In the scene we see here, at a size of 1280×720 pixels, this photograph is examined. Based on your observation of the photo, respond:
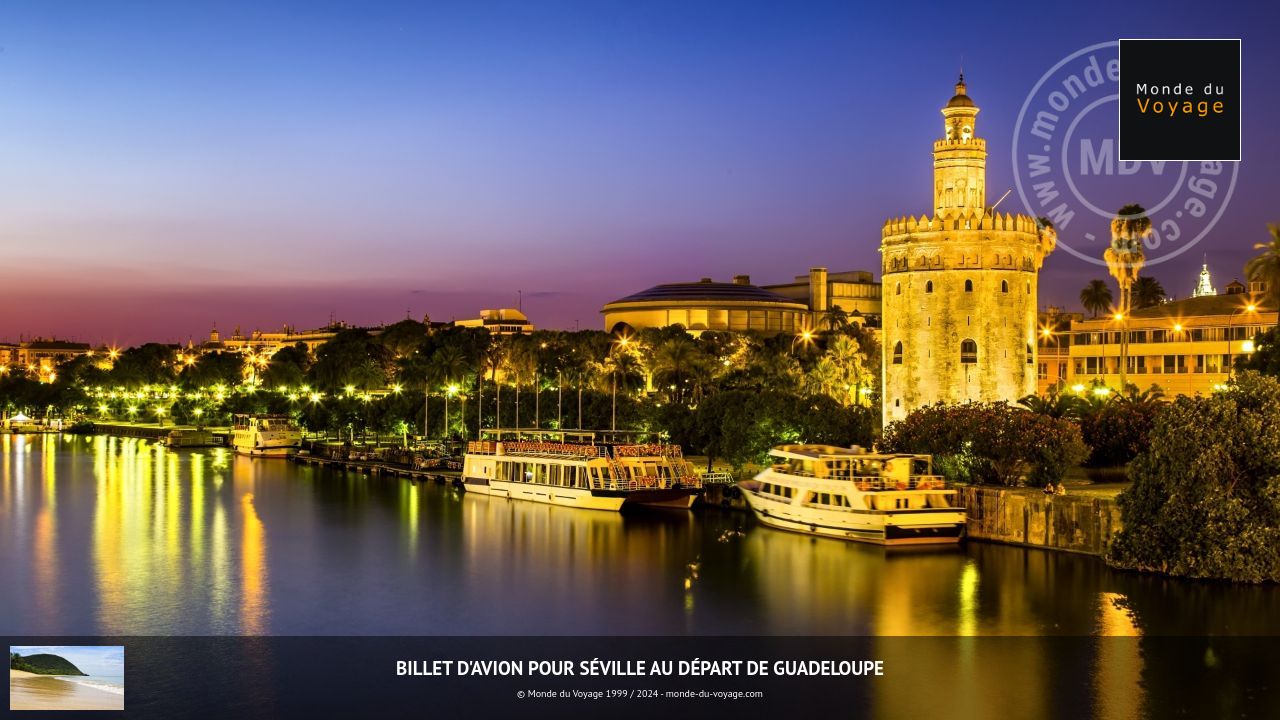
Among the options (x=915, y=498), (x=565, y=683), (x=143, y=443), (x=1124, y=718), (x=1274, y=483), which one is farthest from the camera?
(x=143, y=443)

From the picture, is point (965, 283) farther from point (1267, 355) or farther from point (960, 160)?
point (1267, 355)

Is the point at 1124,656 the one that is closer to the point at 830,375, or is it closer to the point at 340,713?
the point at 340,713

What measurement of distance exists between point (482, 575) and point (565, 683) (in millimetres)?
14863

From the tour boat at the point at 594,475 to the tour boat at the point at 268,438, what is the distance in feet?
130

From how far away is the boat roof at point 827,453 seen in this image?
51062 mm

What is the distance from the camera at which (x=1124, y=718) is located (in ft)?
95.3

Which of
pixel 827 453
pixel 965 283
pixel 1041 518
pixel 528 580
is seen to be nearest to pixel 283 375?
pixel 965 283

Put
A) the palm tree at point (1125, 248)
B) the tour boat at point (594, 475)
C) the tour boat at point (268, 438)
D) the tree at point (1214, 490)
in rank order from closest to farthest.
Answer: the tree at point (1214, 490)
the tour boat at point (594, 475)
the palm tree at point (1125, 248)
the tour boat at point (268, 438)

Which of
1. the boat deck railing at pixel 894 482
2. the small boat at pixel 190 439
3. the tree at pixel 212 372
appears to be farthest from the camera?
the tree at pixel 212 372

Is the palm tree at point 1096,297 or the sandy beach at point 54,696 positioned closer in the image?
the sandy beach at point 54,696

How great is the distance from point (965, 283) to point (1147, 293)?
2496 inches

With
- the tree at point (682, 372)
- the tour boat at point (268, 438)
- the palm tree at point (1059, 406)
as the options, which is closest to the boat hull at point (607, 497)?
the palm tree at point (1059, 406)

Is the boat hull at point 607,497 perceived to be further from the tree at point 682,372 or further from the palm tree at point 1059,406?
the tree at point 682,372

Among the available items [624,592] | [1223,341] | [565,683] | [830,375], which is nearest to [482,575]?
[624,592]
